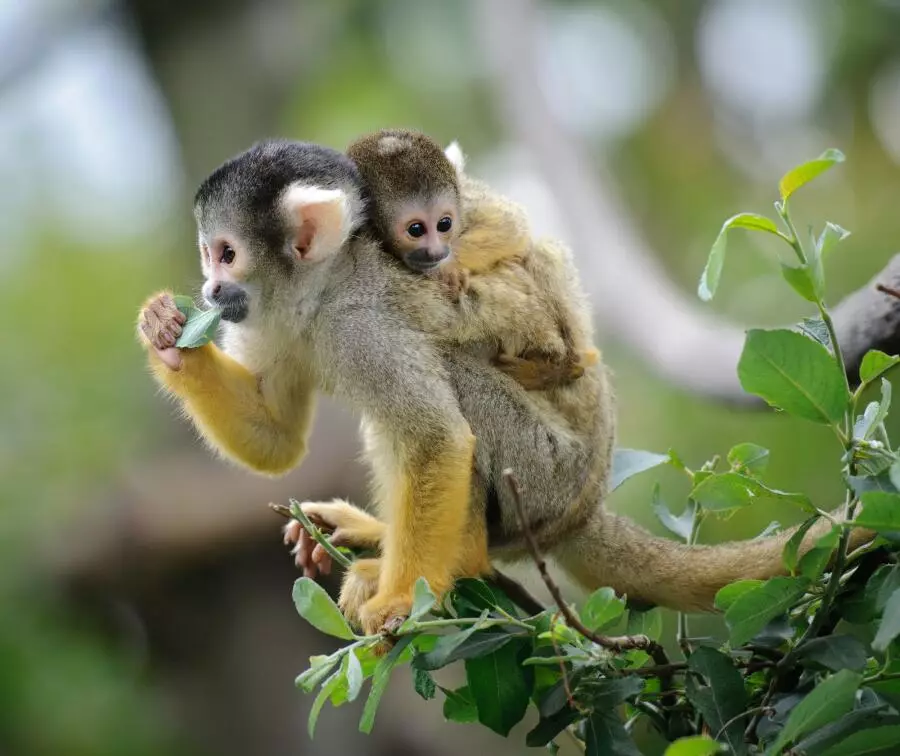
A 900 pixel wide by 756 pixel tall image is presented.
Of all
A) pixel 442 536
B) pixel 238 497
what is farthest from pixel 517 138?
pixel 442 536

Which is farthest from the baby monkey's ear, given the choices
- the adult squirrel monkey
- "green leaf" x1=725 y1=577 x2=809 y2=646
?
"green leaf" x1=725 y1=577 x2=809 y2=646

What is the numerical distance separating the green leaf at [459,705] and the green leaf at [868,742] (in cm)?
55

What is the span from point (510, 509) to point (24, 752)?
4489mm

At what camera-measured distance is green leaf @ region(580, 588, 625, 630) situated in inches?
53.4

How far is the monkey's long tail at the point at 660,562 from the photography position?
1.94 m

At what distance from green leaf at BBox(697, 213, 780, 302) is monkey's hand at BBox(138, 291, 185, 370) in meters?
1.17

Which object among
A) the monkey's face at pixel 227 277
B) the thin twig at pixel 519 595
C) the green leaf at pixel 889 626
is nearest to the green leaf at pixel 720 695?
the green leaf at pixel 889 626

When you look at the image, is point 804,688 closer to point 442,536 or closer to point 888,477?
point 888,477

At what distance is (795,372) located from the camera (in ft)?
4.11

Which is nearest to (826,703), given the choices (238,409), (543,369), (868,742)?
(868,742)

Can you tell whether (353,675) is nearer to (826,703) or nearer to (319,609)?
(319,609)

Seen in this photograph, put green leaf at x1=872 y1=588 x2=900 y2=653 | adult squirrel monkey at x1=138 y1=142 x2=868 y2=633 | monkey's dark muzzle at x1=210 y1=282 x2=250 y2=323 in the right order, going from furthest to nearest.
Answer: monkey's dark muzzle at x1=210 y1=282 x2=250 y2=323 → adult squirrel monkey at x1=138 y1=142 x2=868 y2=633 → green leaf at x1=872 y1=588 x2=900 y2=653

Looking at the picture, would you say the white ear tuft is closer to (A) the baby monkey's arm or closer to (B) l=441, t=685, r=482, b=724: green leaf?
(A) the baby monkey's arm

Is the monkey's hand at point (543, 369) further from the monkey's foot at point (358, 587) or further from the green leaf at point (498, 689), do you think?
the green leaf at point (498, 689)
